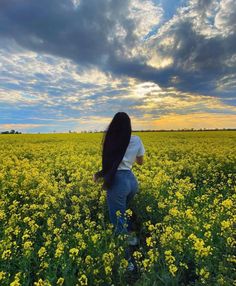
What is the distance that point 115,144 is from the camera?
17.3 ft

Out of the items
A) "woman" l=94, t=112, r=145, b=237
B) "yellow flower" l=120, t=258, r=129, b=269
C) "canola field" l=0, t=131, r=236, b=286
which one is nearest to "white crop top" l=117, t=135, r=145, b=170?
"woman" l=94, t=112, r=145, b=237

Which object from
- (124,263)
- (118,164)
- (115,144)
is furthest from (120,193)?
(124,263)

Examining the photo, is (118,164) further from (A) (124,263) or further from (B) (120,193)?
(A) (124,263)

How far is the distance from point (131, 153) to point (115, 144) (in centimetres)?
38

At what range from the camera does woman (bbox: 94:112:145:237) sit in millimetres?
5244

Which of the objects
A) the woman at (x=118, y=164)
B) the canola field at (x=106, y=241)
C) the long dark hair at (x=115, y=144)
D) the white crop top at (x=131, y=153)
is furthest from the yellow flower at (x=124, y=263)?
the white crop top at (x=131, y=153)

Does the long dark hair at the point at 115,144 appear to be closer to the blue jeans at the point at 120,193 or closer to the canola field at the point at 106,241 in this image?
the blue jeans at the point at 120,193

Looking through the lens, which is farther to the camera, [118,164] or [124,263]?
[118,164]

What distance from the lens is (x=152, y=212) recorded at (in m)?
6.71

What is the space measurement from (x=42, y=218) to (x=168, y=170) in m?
4.92

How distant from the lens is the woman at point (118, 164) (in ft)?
17.2

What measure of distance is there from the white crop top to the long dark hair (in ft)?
0.55

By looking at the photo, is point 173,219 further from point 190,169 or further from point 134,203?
point 190,169

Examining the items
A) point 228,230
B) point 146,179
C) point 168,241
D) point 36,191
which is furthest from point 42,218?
point 228,230
